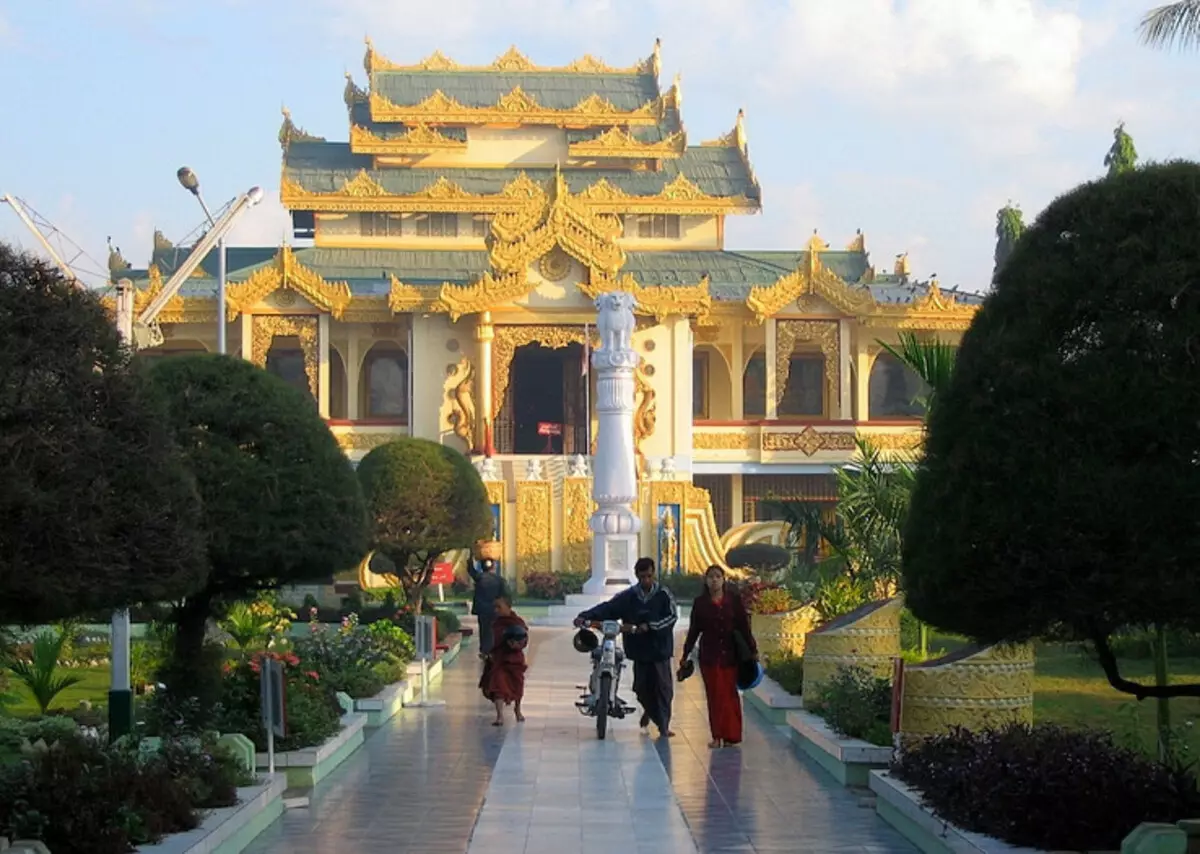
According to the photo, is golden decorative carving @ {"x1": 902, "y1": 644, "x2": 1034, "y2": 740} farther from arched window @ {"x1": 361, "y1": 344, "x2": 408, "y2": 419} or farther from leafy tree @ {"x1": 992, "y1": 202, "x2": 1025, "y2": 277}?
arched window @ {"x1": 361, "y1": 344, "x2": 408, "y2": 419}

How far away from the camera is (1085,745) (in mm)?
10453

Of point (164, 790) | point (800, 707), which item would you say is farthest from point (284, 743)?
point (800, 707)

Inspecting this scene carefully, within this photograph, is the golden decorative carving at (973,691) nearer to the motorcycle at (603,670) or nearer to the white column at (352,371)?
the motorcycle at (603,670)

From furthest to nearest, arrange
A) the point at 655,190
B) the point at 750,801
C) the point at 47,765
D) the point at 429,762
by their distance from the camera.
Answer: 1. the point at 655,190
2. the point at 429,762
3. the point at 750,801
4. the point at 47,765

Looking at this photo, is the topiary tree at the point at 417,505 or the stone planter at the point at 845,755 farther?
the topiary tree at the point at 417,505

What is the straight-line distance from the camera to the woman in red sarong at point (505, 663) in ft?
61.9

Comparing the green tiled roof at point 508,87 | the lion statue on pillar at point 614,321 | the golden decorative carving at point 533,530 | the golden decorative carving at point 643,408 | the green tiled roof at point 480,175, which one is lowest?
the golden decorative carving at point 533,530

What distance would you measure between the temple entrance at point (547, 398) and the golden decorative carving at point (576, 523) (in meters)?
4.54

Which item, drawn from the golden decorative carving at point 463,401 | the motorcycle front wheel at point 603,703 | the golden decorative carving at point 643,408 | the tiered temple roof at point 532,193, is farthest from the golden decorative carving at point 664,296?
the motorcycle front wheel at point 603,703

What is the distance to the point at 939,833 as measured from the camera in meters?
10.8

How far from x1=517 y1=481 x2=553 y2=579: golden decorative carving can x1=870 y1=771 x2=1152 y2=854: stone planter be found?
29.2 metres

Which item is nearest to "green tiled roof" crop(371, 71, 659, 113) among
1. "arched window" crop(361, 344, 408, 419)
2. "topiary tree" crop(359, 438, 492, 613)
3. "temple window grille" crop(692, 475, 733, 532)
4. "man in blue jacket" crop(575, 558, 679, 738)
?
"arched window" crop(361, 344, 408, 419)

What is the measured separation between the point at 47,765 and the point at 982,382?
5.13m

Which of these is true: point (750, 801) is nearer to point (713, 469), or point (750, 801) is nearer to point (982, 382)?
point (982, 382)
